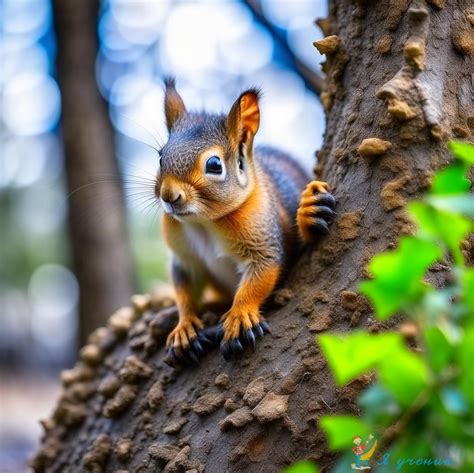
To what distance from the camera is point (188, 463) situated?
1.60 m

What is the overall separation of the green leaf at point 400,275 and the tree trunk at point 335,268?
32.4 inches

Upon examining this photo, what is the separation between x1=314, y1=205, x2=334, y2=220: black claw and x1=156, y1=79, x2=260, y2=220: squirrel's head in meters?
0.32

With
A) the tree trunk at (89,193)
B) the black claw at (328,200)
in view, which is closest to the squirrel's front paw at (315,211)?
the black claw at (328,200)

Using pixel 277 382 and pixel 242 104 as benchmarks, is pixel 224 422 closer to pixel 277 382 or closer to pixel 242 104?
pixel 277 382

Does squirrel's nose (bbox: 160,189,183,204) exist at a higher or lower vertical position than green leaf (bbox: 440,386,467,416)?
lower

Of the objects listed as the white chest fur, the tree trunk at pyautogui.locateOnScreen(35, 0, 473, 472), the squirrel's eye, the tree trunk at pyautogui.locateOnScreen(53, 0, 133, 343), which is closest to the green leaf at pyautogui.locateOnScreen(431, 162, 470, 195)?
the tree trunk at pyautogui.locateOnScreen(35, 0, 473, 472)

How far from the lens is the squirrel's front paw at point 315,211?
1737 millimetres

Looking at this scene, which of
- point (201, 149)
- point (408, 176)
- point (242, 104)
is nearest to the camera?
point (408, 176)

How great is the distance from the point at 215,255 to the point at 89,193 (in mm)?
2283

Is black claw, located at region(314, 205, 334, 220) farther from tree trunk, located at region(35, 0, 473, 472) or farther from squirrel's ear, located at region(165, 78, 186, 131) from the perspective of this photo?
squirrel's ear, located at region(165, 78, 186, 131)

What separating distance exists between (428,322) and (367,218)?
1.00 meters

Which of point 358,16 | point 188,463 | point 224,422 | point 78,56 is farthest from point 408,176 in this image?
point 78,56

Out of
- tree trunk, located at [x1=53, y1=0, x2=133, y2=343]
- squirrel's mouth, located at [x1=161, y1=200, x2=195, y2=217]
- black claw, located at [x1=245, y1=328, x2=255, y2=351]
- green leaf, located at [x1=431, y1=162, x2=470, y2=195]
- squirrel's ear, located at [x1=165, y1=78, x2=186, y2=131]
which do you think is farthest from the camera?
tree trunk, located at [x1=53, y1=0, x2=133, y2=343]

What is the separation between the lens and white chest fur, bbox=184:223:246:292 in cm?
206
